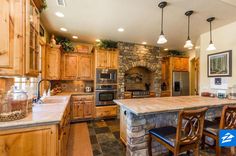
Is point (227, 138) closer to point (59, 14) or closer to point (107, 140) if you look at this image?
point (107, 140)

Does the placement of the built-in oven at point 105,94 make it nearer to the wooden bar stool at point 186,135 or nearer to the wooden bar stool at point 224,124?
the wooden bar stool at point 186,135

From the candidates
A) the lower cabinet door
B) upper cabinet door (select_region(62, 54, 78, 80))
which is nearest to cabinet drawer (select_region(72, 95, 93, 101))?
the lower cabinet door

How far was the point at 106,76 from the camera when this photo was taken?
4.56 meters

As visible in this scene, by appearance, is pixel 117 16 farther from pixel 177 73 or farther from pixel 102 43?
pixel 177 73

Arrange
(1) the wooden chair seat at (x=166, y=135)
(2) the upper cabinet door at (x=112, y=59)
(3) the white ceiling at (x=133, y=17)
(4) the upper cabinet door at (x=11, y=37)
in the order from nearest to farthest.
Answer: (4) the upper cabinet door at (x=11, y=37)
(1) the wooden chair seat at (x=166, y=135)
(3) the white ceiling at (x=133, y=17)
(2) the upper cabinet door at (x=112, y=59)

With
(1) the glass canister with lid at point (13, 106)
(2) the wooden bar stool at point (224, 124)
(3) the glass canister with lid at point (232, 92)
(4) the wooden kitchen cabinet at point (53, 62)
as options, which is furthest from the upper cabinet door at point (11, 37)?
(3) the glass canister with lid at point (232, 92)

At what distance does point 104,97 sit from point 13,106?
3.14 meters

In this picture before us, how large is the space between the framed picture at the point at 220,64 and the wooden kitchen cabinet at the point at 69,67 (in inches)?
163

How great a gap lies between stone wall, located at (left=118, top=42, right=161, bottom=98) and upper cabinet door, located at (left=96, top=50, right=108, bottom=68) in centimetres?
59

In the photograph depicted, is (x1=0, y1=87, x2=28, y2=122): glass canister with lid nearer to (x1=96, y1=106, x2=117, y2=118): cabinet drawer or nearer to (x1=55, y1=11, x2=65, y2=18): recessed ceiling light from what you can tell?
(x1=55, y1=11, x2=65, y2=18): recessed ceiling light

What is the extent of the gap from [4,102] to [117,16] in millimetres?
2540

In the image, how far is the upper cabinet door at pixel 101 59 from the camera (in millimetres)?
4473

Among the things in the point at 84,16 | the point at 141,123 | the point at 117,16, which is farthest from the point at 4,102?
the point at 117,16

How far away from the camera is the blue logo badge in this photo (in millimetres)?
2014
